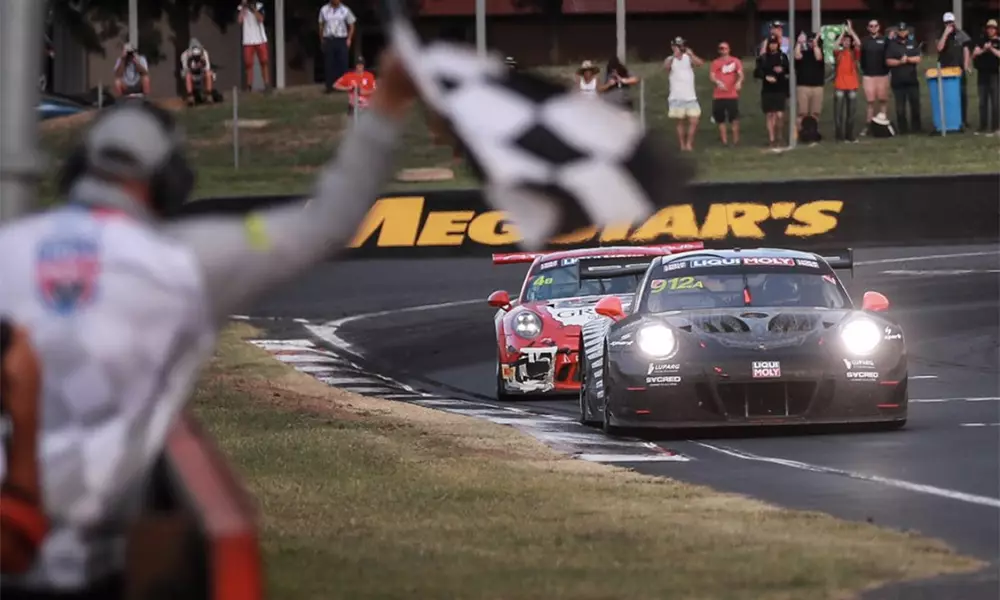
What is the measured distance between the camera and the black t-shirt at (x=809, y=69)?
31.5 metres

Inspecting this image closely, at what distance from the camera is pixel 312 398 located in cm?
1819

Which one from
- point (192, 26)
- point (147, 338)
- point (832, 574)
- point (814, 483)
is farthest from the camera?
point (192, 26)

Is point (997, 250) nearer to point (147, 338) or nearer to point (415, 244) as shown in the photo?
point (415, 244)

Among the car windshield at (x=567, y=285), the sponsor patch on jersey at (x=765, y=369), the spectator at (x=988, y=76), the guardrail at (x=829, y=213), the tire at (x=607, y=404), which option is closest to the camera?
the sponsor patch on jersey at (x=765, y=369)

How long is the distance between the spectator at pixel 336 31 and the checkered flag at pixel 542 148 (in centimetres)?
3025

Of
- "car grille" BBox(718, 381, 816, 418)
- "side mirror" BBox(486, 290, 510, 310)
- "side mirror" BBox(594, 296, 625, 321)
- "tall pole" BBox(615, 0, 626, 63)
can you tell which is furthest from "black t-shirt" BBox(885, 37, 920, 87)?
"car grille" BBox(718, 381, 816, 418)

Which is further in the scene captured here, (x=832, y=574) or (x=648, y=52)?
(x=648, y=52)

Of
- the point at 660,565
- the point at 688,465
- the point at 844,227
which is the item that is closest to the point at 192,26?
the point at 844,227

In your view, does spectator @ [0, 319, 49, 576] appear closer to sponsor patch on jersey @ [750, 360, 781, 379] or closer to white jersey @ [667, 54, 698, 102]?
sponsor patch on jersey @ [750, 360, 781, 379]

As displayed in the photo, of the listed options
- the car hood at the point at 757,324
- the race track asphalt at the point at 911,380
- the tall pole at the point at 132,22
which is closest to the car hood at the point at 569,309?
the race track asphalt at the point at 911,380

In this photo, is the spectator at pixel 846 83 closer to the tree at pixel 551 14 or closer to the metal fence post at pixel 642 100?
the metal fence post at pixel 642 100

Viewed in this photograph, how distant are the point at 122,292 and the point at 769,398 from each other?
10958mm

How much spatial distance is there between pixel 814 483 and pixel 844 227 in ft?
55.3

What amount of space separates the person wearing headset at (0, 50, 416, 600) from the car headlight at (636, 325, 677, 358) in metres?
10.6
